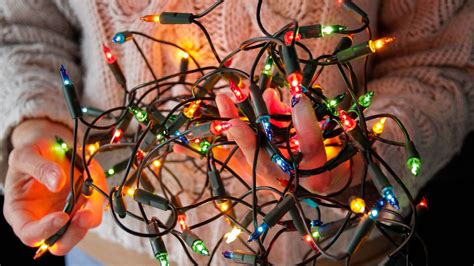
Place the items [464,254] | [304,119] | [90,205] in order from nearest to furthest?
[304,119], [90,205], [464,254]

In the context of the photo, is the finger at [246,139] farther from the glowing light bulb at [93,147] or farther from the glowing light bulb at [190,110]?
the glowing light bulb at [93,147]

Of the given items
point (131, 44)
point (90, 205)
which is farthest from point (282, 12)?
point (90, 205)

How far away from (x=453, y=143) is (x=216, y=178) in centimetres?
40

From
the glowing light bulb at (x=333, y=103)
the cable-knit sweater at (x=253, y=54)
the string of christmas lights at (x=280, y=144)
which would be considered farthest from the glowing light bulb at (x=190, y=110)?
the cable-knit sweater at (x=253, y=54)

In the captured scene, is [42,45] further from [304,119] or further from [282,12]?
[304,119]

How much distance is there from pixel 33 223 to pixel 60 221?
5 centimetres

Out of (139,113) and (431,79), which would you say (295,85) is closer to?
(139,113)

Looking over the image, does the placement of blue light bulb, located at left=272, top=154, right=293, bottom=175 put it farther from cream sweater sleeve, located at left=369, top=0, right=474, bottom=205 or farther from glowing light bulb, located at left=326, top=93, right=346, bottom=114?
cream sweater sleeve, located at left=369, top=0, right=474, bottom=205

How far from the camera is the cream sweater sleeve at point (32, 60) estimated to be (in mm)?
667

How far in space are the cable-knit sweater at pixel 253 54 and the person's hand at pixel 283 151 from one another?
0.16 m

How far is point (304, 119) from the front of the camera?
1.30 ft

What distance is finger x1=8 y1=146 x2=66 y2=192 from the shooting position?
20.8 inches

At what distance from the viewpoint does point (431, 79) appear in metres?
0.65

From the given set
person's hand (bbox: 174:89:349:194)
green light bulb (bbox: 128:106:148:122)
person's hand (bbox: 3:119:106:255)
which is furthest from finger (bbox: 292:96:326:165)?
person's hand (bbox: 3:119:106:255)
